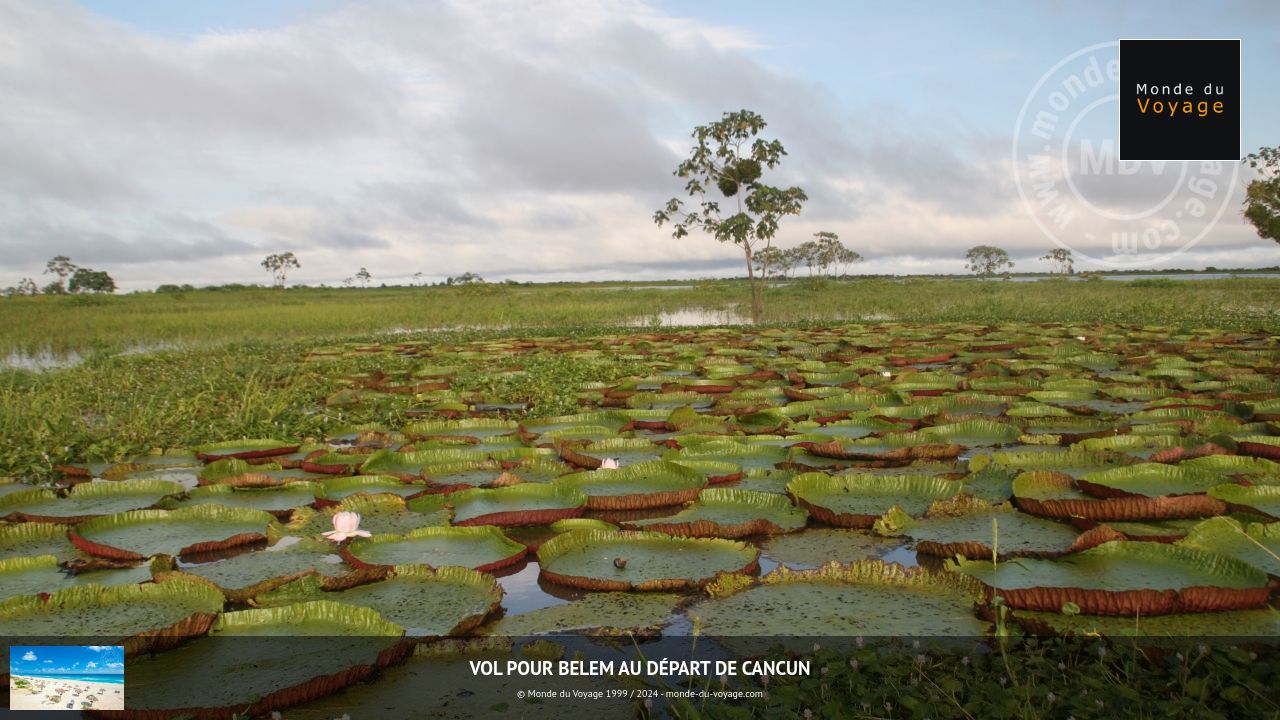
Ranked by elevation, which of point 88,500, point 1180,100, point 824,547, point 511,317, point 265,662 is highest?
point 1180,100

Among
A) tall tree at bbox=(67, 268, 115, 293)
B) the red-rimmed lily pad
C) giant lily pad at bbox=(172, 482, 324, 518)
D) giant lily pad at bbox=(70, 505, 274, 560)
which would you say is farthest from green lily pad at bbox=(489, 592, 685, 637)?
tall tree at bbox=(67, 268, 115, 293)

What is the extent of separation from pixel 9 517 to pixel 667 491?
3.24m

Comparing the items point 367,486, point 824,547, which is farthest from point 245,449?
point 824,547

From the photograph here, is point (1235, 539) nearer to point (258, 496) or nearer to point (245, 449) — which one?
point (258, 496)

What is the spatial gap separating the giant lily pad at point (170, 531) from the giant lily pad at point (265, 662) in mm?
996

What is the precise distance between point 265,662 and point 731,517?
6.62 ft

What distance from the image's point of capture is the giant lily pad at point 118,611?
2.38m

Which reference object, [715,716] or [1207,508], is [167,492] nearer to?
[715,716]

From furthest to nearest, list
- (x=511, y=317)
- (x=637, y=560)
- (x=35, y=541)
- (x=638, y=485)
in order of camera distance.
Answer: (x=511, y=317) < (x=638, y=485) < (x=35, y=541) < (x=637, y=560)

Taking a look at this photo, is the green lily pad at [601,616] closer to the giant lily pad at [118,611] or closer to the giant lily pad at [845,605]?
the giant lily pad at [845,605]

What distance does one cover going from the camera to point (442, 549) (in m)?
3.18

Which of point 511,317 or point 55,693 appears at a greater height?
point 511,317

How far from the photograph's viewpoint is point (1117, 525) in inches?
123

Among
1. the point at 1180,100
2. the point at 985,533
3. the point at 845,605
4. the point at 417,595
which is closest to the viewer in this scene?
the point at 845,605
